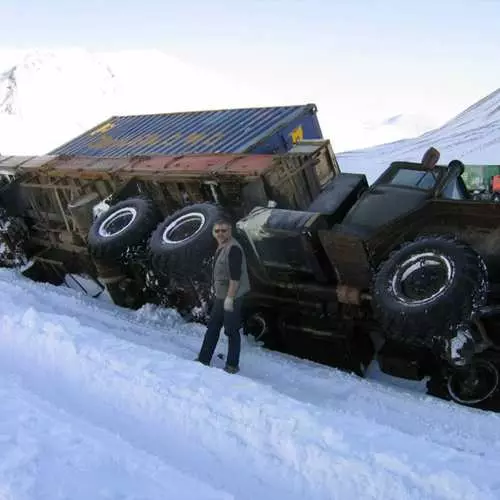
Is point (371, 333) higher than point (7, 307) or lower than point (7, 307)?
lower

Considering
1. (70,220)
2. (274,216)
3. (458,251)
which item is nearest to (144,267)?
(274,216)

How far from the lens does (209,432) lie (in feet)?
13.0

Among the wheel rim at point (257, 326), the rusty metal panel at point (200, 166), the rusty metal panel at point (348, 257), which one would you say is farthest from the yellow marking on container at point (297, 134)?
the rusty metal panel at point (348, 257)

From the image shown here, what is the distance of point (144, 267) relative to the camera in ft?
26.5

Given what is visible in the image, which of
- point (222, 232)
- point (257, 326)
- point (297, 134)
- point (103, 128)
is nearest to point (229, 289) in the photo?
point (222, 232)

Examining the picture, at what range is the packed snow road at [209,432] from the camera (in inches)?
133

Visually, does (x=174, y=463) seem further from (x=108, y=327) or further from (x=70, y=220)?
(x=70, y=220)

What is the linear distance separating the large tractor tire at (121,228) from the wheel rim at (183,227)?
0.68m

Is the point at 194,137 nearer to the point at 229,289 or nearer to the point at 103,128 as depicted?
the point at 103,128

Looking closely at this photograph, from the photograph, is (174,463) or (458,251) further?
(458,251)

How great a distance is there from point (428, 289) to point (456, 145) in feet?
92.6

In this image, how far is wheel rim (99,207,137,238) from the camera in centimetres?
841

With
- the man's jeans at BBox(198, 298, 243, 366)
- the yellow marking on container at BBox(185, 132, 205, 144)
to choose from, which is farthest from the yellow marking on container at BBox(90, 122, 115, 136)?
the man's jeans at BBox(198, 298, 243, 366)

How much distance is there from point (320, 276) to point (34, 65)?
107 metres
